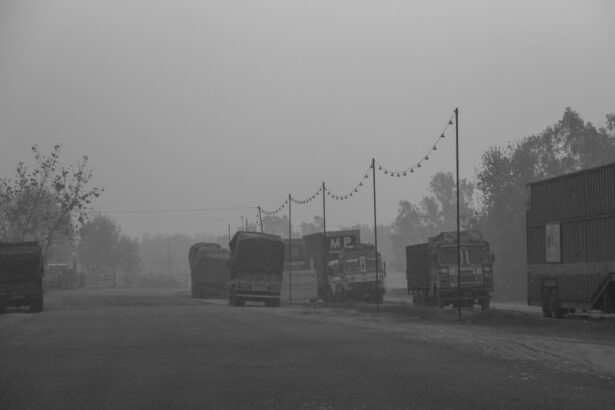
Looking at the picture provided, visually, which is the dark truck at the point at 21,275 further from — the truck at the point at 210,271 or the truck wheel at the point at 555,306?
the truck wheel at the point at 555,306

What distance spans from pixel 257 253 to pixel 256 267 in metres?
0.83

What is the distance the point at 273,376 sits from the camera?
1392cm

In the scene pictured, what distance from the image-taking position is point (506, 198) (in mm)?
76812

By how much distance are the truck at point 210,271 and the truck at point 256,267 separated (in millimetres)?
18114

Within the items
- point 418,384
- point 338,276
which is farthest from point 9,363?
point 338,276

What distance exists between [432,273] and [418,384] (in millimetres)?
28115

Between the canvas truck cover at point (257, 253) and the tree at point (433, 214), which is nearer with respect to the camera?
the canvas truck cover at point (257, 253)

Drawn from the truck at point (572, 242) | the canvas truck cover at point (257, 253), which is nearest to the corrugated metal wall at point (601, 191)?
the truck at point (572, 242)

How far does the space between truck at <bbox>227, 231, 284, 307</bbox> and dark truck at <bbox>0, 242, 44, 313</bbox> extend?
11.2m

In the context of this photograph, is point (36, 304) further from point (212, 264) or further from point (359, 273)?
point (212, 264)

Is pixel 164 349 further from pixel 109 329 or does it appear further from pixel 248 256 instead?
pixel 248 256

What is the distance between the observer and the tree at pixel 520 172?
73.8m

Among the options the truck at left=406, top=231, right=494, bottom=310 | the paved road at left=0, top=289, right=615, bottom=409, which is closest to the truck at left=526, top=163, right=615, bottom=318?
the truck at left=406, top=231, right=494, bottom=310

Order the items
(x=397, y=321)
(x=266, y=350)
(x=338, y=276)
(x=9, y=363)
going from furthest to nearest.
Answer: (x=338, y=276)
(x=397, y=321)
(x=266, y=350)
(x=9, y=363)
